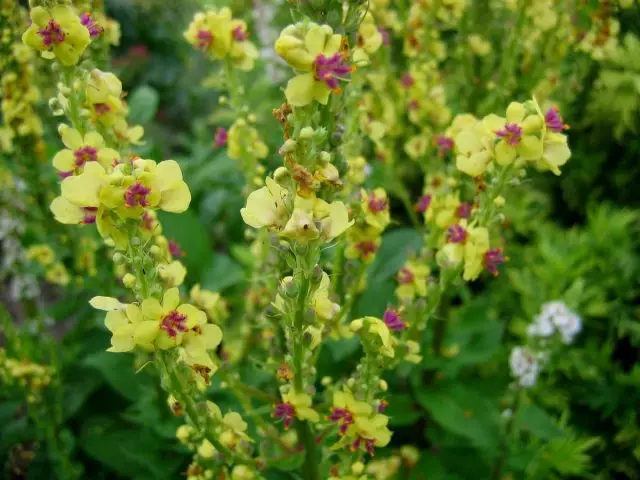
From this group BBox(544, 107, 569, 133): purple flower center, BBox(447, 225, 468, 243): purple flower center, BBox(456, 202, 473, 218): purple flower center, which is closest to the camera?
BBox(544, 107, 569, 133): purple flower center

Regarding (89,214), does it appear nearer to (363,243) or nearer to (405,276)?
(363,243)

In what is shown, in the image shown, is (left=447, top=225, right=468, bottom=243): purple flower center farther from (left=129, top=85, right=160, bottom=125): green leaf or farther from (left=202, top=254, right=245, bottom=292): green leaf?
(left=129, top=85, right=160, bottom=125): green leaf

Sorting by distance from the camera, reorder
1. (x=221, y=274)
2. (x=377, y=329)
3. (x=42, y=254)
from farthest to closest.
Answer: (x=221, y=274) → (x=42, y=254) → (x=377, y=329)

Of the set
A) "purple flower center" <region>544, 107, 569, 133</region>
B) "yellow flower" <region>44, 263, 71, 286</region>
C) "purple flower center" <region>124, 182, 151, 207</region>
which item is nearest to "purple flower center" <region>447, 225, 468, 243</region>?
"purple flower center" <region>544, 107, 569, 133</region>

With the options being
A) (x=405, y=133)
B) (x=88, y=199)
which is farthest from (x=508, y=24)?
(x=88, y=199)

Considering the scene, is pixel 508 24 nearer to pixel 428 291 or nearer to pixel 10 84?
pixel 428 291

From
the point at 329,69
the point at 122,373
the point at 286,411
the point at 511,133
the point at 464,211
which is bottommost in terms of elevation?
the point at 122,373

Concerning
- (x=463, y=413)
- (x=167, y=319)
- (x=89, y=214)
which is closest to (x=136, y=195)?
(x=89, y=214)
